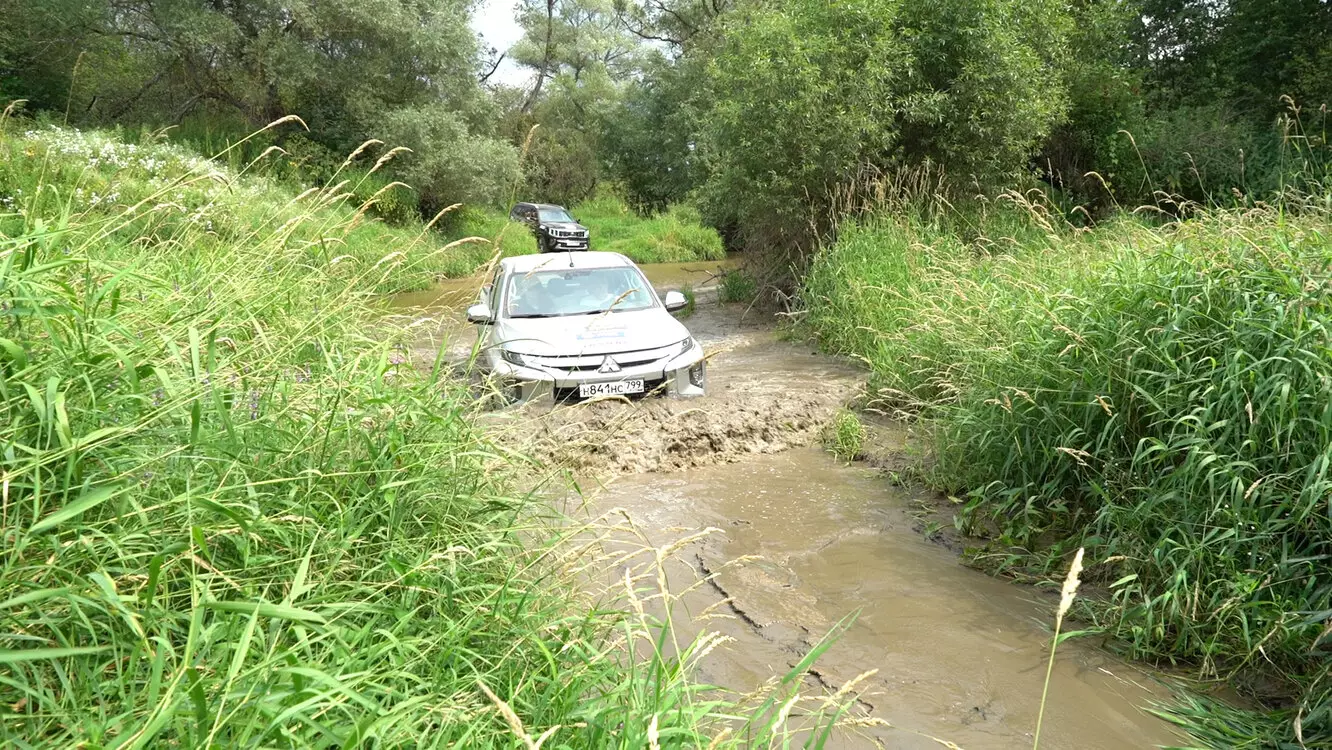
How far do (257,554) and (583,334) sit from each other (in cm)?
479

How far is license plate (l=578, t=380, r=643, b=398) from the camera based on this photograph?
6.80 metres

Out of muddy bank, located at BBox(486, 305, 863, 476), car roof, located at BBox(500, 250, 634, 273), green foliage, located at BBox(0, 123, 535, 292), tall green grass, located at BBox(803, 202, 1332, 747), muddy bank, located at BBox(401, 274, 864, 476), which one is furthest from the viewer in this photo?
car roof, located at BBox(500, 250, 634, 273)

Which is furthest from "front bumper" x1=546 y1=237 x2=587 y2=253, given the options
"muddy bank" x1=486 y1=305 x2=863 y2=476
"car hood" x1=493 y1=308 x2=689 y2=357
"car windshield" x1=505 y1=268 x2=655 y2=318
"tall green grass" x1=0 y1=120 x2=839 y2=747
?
"tall green grass" x1=0 y1=120 x2=839 y2=747

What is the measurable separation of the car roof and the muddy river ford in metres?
1.66

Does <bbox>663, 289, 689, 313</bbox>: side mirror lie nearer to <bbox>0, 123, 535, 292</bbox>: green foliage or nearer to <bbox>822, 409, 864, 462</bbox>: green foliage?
<bbox>0, 123, 535, 292</bbox>: green foliage

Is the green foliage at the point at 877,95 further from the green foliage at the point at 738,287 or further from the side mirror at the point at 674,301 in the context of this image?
the side mirror at the point at 674,301

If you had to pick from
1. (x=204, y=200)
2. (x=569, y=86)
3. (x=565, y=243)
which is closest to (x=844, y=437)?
(x=204, y=200)

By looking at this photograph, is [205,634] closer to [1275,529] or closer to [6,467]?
[6,467]

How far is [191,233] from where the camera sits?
377 cm

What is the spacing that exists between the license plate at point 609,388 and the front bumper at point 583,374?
3 centimetres

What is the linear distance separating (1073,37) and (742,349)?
31.6ft

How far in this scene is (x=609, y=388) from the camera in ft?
22.6

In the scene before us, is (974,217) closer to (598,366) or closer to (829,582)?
(598,366)

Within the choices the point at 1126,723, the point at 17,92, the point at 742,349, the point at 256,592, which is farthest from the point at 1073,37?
the point at 17,92
